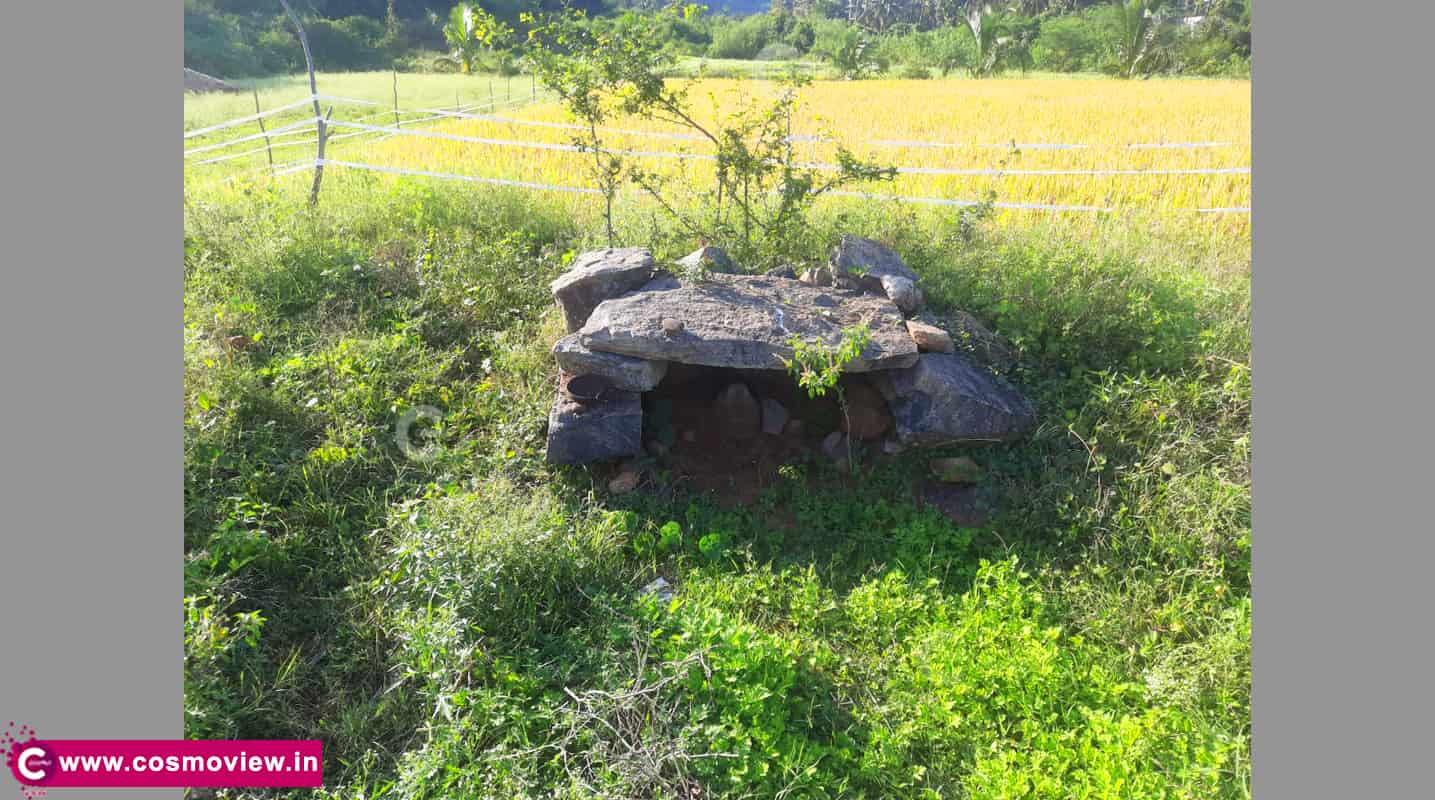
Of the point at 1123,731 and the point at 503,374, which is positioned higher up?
the point at 503,374

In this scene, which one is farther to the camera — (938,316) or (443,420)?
(938,316)

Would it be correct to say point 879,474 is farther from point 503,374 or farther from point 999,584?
point 503,374

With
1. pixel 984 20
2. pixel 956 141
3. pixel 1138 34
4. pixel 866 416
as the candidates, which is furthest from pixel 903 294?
pixel 1138 34

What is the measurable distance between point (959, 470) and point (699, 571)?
1.49 metres

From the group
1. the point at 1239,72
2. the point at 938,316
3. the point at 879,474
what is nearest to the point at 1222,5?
the point at 1239,72

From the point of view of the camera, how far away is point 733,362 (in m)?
4.02

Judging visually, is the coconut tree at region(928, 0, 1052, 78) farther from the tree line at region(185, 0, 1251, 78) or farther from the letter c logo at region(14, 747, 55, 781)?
the letter c logo at region(14, 747, 55, 781)

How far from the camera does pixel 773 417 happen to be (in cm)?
436

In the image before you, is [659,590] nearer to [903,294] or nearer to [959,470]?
[959,470]

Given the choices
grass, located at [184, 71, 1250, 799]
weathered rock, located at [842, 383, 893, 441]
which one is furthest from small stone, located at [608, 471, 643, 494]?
weathered rock, located at [842, 383, 893, 441]

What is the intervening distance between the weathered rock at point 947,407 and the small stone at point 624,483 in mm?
1449

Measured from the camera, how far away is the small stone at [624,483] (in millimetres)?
4078

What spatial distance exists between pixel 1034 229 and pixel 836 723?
4.71 meters

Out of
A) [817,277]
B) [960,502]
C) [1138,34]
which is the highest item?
[1138,34]
